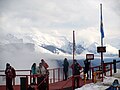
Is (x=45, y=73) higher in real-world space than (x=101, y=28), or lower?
lower

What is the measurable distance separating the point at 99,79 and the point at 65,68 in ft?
7.90

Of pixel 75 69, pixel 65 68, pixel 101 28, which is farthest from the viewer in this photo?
pixel 65 68

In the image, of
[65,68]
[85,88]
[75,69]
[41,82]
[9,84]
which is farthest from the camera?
[65,68]

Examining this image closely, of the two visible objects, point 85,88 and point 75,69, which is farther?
point 75,69

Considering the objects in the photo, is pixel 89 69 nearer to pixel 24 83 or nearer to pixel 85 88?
pixel 85 88

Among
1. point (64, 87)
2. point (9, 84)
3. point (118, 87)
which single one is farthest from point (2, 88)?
point (118, 87)

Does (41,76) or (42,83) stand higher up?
(41,76)

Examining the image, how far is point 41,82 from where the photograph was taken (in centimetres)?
1374

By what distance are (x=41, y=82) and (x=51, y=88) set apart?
2371mm

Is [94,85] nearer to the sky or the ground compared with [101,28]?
nearer to the ground

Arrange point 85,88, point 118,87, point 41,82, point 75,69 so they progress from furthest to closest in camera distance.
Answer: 1. point 75,69
2. point 85,88
3. point 41,82
4. point 118,87

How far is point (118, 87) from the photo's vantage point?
12.7 m

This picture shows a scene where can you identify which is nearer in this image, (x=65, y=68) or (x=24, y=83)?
(x=24, y=83)

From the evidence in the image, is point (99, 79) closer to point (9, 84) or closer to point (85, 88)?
point (85, 88)
